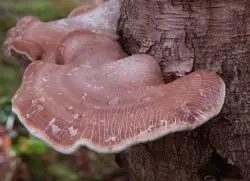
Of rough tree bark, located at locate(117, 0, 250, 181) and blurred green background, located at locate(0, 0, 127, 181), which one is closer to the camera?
rough tree bark, located at locate(117, 0, 250, 181)

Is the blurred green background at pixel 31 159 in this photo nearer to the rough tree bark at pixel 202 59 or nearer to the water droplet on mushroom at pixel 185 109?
the rough tree bark at pixel 202 59

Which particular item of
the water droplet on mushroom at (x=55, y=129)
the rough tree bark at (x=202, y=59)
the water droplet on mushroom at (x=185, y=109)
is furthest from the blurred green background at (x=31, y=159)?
the water droplet on mushroom at (x=185, y=109)

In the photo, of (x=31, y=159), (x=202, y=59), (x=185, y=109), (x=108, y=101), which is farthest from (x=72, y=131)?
(x=31, y=159)

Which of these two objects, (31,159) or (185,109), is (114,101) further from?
(31,159)

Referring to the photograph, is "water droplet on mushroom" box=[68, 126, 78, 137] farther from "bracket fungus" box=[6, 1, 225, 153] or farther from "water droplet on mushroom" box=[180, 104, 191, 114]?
"water droplet on mushroom" box=[180, 104, 191, 114]

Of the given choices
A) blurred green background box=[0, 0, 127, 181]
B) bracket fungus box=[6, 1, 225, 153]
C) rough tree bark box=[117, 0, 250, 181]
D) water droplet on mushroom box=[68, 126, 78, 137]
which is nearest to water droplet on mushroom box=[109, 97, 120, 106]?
bracket fungus box=[6, 1, 225, 153]
